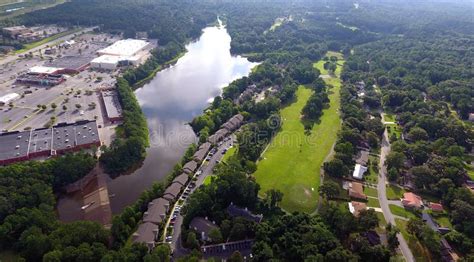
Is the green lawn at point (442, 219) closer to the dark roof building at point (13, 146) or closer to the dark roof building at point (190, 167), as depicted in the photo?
the dark roof building at point (190, 167)

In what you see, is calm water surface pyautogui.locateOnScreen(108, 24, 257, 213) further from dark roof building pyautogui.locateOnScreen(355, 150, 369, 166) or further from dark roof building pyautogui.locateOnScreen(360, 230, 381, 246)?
dark roof building pyautogui.locateOnScreen(360, 230, 381, 246)

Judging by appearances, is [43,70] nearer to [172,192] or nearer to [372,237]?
[172,192]

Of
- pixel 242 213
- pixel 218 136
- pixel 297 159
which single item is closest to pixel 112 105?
pixel 218 136

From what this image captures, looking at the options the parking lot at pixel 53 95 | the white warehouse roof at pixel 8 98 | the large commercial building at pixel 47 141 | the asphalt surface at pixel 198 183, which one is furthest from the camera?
the white warehouse roof at pixel 8 98

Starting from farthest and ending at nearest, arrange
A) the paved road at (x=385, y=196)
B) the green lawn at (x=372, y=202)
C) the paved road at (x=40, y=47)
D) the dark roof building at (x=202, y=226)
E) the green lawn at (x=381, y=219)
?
the paved road at (x=40, y=47), the green lawn at (x=372, y=202), the green lawn at (x=381, y=219), the dark roof building at (x=202, y=226), the paved road at (x=385, y=196)

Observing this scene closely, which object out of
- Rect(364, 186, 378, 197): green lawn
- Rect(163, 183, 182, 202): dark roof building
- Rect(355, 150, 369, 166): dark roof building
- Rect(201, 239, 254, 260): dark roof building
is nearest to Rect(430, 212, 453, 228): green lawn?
Rect(364, 186, 378, 197): green lawn

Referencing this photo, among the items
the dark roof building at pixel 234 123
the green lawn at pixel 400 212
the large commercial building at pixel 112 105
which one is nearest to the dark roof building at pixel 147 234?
the dark roof building at pixel 234 123

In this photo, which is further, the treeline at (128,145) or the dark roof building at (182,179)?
the treeline at (128,145)
